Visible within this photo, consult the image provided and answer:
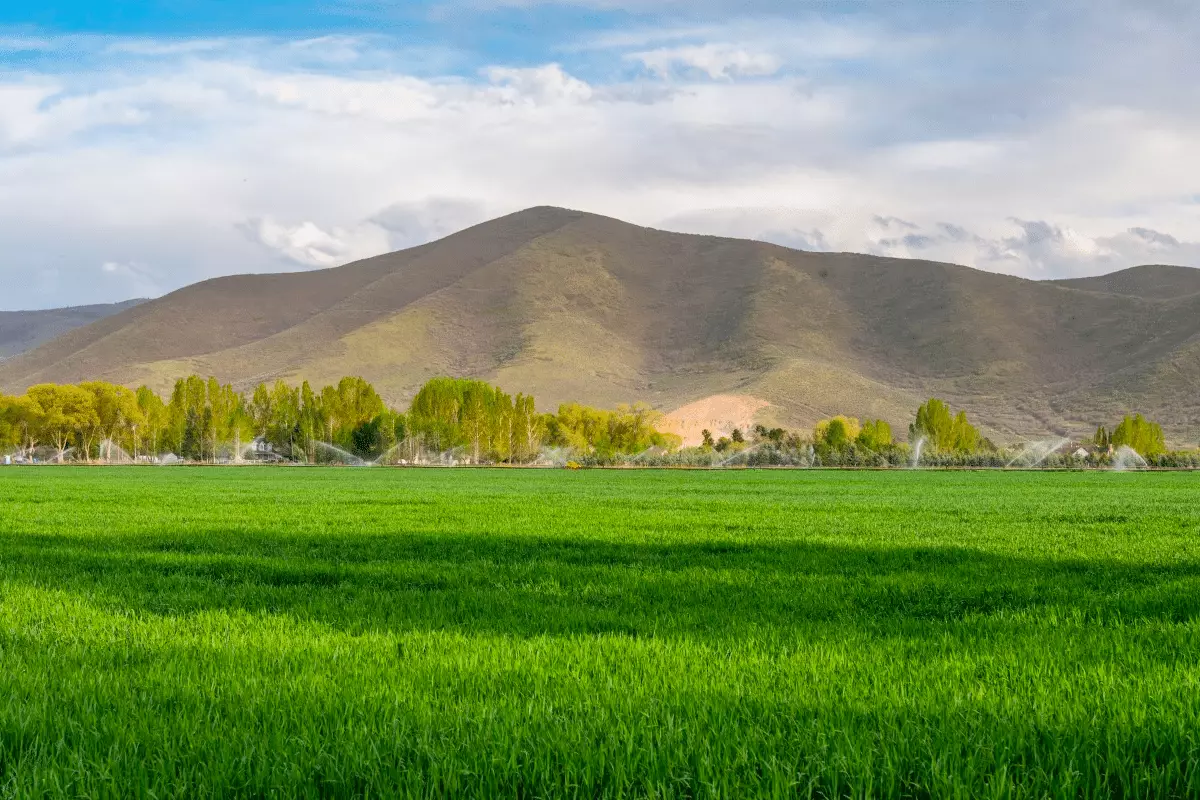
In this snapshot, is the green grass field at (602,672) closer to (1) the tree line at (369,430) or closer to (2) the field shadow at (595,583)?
(2) the field shadow at (595,583)

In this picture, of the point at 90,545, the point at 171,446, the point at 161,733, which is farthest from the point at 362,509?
the point at 171,446

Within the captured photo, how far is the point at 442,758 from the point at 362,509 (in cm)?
2003

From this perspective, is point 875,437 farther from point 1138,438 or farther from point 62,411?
point 62,411

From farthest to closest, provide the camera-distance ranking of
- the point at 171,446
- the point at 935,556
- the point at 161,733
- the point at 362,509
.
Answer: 1. the point at 171,446
2. the point at 362,509
3. the point at 935,556
4. the point at 161,733

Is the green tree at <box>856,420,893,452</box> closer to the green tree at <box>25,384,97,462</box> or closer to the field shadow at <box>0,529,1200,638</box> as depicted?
the green tree at <box>25,384,97,462</box>

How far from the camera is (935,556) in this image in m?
12.6

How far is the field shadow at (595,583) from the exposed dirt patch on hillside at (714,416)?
135272 millimetres

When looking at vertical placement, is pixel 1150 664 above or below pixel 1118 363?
below

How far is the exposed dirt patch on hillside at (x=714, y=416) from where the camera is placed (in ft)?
504

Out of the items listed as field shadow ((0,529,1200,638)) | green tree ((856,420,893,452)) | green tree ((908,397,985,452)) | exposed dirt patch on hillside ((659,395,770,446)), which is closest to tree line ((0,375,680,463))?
green tree ((856,420,893,452))

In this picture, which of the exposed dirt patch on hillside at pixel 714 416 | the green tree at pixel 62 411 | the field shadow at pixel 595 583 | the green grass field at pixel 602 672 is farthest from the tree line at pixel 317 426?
the green grass field at pixel 602 672

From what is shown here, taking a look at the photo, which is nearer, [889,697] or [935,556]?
[889,697]

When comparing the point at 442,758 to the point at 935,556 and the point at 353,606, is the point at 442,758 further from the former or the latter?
the point at 935,556

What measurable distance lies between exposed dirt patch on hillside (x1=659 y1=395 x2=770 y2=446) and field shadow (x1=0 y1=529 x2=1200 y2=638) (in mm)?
135272
